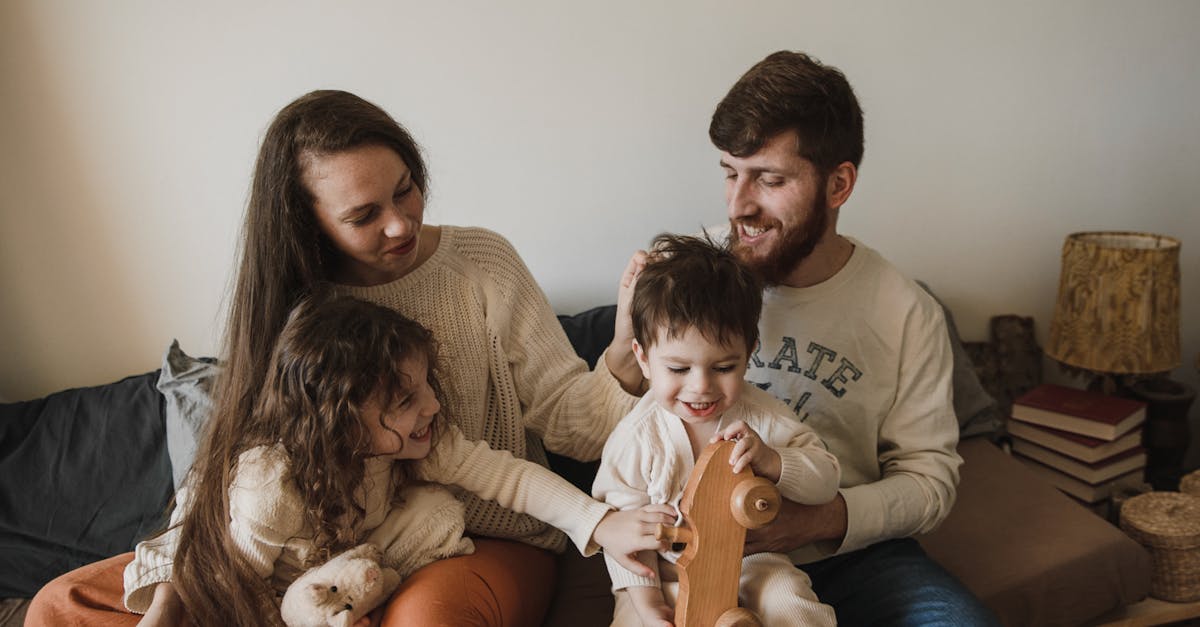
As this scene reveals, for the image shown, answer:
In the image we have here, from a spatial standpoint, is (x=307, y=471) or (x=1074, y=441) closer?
(x=307, y=471)

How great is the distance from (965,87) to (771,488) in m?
1.62

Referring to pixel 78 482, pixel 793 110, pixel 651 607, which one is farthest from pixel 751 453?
pixel 78 482

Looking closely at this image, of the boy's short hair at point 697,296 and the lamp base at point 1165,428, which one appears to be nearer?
the boy's short hair at point 697,296

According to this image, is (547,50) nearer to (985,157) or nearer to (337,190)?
(337,190)

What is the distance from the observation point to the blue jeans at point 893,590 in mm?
1404

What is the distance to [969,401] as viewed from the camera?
2.21 metres

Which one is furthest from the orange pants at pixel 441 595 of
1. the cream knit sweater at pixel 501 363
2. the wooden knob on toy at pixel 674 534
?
the wooden knob on toy at pixel 674 534

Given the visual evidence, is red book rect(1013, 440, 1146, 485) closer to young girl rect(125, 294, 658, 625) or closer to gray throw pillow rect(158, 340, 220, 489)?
young girl rect(125, 294, 658, 625)

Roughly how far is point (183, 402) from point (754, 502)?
57.0 inches

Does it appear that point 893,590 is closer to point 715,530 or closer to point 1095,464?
point 715,530

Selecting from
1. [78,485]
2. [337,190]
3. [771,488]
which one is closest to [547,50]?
[337,190]

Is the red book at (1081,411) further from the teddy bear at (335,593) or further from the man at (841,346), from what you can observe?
the teddy bear at (335,593)

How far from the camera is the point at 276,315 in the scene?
1.44m

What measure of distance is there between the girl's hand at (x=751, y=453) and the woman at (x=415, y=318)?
34cm
